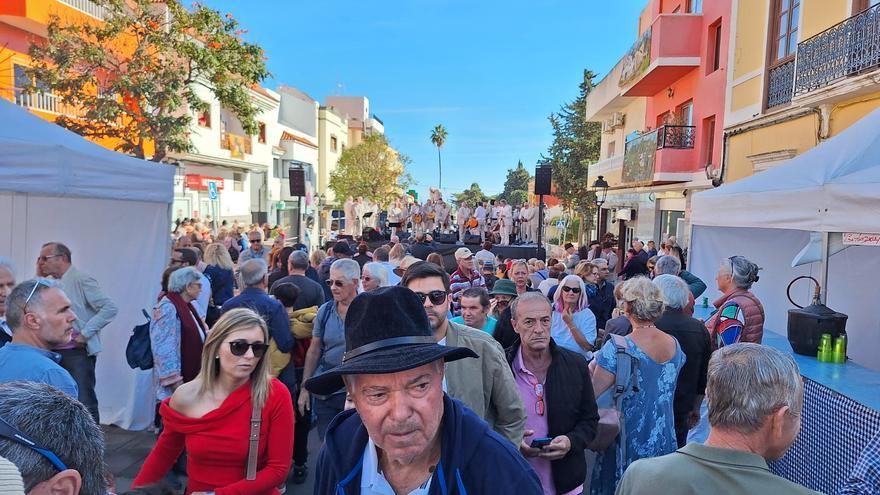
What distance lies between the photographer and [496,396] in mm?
2793

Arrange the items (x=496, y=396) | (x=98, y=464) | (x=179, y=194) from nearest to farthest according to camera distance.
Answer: (x=98, y=464) < (x=496, y=396) < (x=179, y=194)

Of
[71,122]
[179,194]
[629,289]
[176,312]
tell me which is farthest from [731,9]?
[179,194]

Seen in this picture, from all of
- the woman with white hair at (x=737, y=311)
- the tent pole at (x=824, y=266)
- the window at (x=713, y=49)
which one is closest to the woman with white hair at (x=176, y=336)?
the woman with white hair at (x=737, y=311)

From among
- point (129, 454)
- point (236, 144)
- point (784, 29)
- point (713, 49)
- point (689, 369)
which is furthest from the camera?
point (236, 144)

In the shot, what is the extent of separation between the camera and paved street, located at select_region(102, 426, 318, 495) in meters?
4.78

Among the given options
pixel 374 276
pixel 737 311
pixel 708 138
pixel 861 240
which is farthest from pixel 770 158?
pixel 374 276

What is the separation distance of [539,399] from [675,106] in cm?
1821

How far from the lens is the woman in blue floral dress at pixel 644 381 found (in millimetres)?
3373

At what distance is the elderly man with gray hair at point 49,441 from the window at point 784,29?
13.1m

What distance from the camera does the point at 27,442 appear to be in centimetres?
129

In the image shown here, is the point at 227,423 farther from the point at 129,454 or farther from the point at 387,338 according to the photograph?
the point at 129,454

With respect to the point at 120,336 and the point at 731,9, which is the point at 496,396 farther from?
the point at 731,9

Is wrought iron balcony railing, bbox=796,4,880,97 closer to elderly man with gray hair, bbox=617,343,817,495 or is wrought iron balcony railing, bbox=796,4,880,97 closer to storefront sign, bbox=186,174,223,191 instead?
elderly man with gray hair, bbox=617,343,817,495

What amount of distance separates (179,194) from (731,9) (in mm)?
21287
